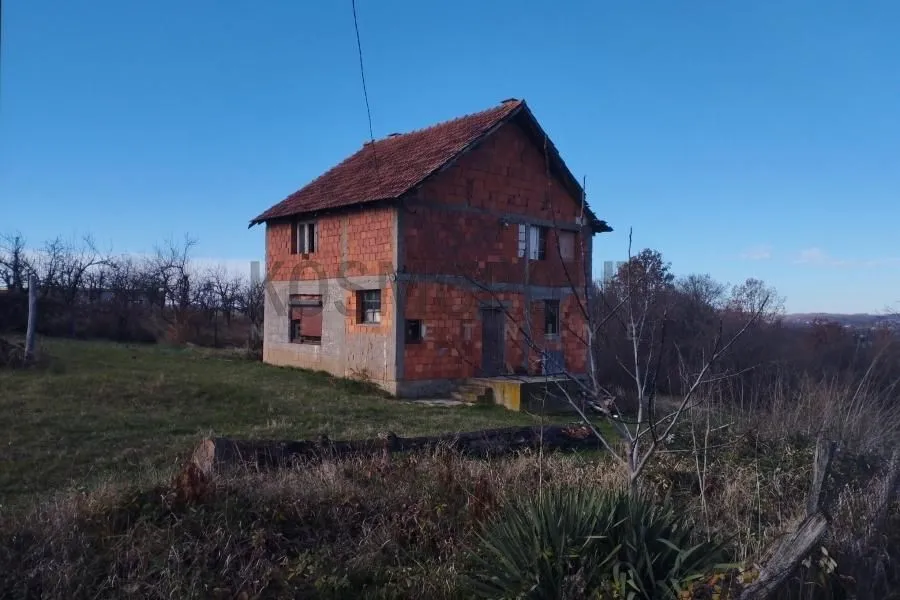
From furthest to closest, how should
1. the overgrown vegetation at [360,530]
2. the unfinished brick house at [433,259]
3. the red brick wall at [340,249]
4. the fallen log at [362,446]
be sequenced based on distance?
the red brick wall at [340,249] → the unfinished brick house at [433,259] → the fallen log at [362,446] → the overgrown vegetation at [360,530]

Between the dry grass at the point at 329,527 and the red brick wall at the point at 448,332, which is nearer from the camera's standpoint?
the dry grass at the point at 329,527

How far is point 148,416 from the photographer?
11539mm

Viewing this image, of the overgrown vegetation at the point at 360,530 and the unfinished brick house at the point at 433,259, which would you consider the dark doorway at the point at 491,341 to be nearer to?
the unfinished brick house at the point at 433,259

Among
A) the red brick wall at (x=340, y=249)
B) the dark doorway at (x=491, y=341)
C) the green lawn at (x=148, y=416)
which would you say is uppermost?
the red brick wall at (x=340, y=249)

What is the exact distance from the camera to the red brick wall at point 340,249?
55.6ft

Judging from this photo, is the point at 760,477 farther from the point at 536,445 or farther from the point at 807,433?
the point at 536,445

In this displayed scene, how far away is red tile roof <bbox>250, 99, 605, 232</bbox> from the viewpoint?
17.1 metres

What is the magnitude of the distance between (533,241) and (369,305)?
4.90 metres

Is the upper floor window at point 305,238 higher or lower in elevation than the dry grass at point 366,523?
higher

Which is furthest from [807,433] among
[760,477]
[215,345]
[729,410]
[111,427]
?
[215,345]

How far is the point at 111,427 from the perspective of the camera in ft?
34.7

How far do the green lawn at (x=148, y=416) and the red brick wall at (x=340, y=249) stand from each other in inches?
113

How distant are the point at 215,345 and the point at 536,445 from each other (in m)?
25.6

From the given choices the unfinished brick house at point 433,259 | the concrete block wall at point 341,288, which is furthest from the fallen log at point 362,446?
the concrete block wall at point 341,288
